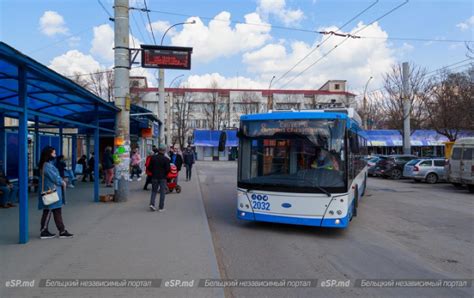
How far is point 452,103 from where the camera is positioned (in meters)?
30.5

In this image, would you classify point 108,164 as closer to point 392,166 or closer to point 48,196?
point 48,196

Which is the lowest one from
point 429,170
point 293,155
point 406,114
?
point 429,170

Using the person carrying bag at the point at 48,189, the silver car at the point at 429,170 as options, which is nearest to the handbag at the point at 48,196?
the person carrying bag at the point at 48,189

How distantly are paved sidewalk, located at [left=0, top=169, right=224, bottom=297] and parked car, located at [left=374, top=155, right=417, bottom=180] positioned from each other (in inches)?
753

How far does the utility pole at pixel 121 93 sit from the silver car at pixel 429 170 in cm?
→ 1774

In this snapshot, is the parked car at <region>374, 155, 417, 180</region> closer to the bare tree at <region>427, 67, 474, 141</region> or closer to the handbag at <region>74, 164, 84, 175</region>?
the bare tree at <region>427, 67, 474, 141</region>

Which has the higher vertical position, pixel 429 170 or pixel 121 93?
pixel 121 93

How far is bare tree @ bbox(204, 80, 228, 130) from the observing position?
7025 centimetres

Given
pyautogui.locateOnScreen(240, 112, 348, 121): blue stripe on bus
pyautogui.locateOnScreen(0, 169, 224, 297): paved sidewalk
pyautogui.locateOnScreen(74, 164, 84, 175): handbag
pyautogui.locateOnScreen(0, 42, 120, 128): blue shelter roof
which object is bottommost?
pyautogui.locateOnScreen(0, 169, 224, 297): paved sidewalk

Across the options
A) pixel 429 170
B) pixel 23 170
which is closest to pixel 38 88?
pixel 23 170

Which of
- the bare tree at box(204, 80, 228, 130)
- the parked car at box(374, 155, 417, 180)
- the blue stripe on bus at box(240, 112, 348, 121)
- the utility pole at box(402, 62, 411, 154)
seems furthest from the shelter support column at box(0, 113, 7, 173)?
the bare tree at box(204, 80, 228, 130)

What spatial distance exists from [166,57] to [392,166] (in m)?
18.9

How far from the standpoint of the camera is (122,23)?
39.6ft

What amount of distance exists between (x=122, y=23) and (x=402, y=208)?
11360 mm
